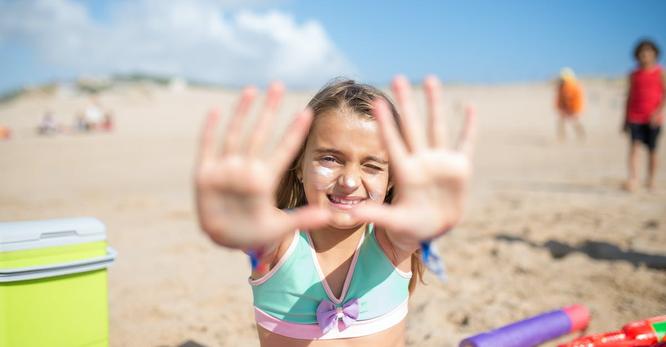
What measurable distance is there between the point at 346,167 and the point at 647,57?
21.0 feet

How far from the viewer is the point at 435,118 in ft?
4.03

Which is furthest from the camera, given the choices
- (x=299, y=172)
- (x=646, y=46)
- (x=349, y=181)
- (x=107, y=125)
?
(x=107, y=125)

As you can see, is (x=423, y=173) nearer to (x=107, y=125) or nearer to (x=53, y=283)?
(x=53, y=283)

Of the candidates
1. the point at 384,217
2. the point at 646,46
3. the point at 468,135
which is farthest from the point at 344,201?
the point at 646,46

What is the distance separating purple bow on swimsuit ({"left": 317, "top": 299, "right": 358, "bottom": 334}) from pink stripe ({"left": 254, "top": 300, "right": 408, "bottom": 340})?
30mm

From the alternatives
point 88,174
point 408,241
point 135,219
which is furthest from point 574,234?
point 88,174

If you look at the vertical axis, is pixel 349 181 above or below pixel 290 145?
below

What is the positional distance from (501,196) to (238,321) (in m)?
4.66

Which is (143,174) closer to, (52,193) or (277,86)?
(52,193)

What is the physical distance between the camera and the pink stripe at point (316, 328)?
5.75ft

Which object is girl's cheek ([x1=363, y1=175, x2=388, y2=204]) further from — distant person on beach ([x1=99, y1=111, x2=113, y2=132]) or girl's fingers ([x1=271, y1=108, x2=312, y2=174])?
distant person on beach ([x1=99, y1=111, x2=113, y2=132])

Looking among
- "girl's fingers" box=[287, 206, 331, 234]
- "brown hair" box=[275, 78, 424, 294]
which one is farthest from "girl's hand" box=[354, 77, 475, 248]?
"brown hair" box=[275, 78, 424, 294]

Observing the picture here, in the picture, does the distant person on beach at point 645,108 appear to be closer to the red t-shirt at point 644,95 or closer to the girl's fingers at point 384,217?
the red t-shirt at point 644,95

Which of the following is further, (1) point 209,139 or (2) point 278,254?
(2) point 278,254
